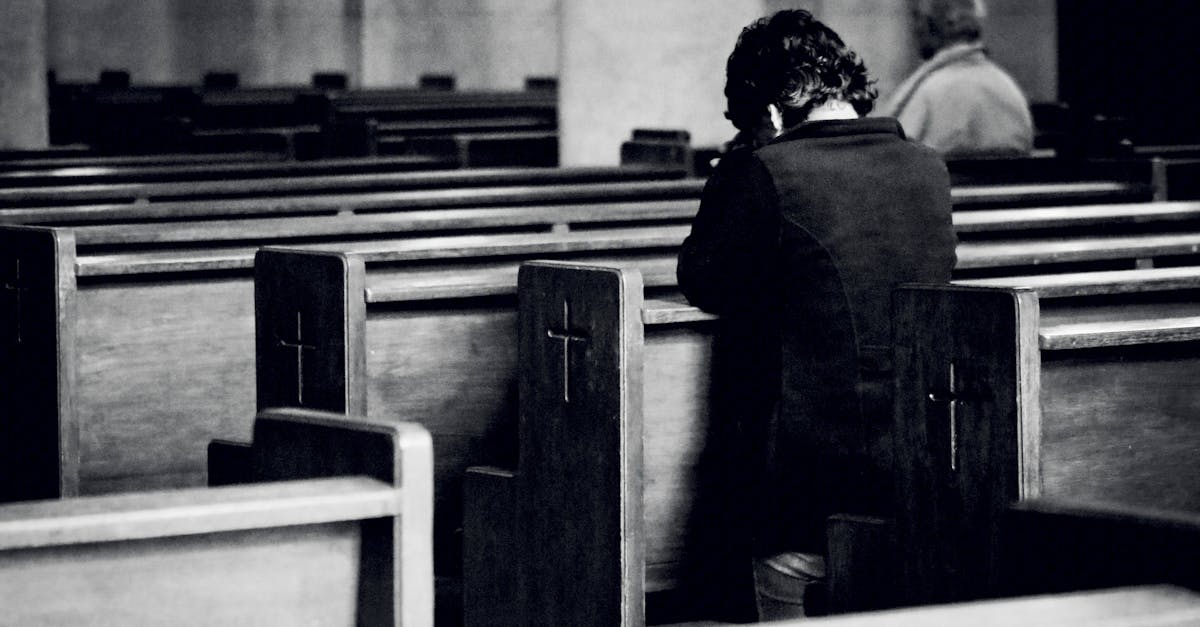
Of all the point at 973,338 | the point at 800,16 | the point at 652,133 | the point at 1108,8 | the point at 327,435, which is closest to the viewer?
the point at 327,435

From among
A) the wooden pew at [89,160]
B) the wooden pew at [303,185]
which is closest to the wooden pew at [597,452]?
the wooden pew at [303,185]

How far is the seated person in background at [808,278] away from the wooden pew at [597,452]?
0.39ft

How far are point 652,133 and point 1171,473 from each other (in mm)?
5322

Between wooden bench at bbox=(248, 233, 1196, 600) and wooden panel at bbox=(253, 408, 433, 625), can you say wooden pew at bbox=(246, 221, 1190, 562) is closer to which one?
wooden bench at bbox=(248, 233, 1196, 600)

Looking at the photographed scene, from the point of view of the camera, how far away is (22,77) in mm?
11164

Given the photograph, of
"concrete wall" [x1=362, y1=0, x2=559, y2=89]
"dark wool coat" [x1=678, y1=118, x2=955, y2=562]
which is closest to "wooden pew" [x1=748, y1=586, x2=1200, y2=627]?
"dark wool coat" [x1=678, y1=118, x2=955, y2=562]

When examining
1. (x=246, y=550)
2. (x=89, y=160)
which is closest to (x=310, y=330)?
(x=246, y=550)

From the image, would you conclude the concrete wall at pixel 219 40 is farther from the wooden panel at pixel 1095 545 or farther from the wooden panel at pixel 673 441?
the wooden panel at pixel 1095 545

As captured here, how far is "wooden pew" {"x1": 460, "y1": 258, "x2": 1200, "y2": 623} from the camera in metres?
3.23

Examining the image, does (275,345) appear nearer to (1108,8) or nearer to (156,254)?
(156,254)

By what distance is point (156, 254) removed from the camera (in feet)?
13.6

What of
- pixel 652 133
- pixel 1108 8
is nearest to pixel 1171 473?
pixel 652 133

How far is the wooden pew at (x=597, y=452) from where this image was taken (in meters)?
3.23

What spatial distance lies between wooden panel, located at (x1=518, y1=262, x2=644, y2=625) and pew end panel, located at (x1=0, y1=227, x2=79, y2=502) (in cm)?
105
